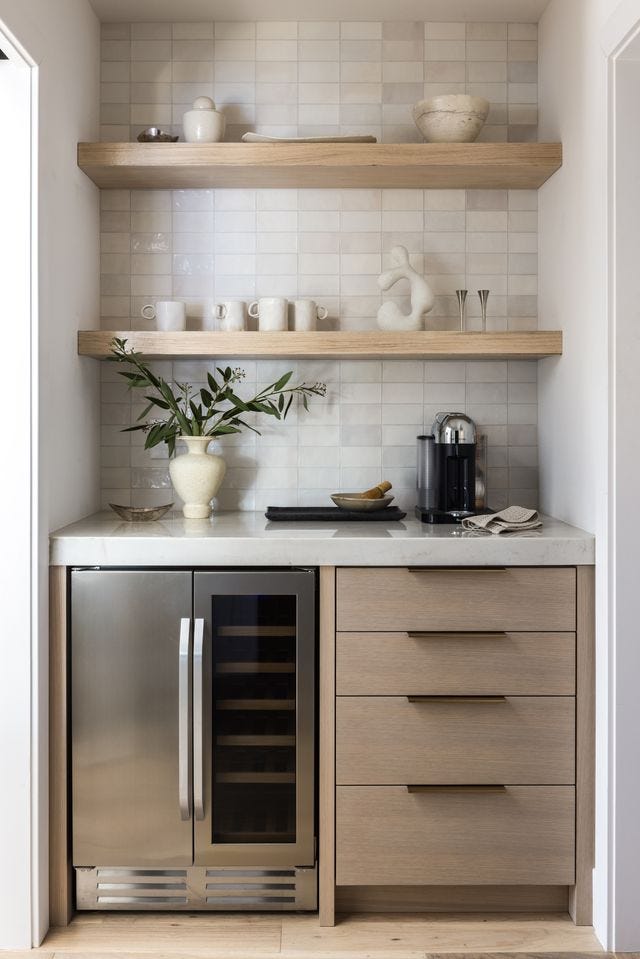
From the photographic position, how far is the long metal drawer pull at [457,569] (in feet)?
7.29

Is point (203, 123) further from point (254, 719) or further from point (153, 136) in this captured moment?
point (254, 719)

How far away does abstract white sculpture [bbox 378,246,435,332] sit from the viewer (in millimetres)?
2691

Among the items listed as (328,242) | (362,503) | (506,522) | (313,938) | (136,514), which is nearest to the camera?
(313,938)

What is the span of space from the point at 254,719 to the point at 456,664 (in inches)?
20.9

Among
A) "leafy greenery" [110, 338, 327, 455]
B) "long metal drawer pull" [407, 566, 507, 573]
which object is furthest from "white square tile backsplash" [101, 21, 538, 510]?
"long metal drawer pull" [407, 566, 507, 573]

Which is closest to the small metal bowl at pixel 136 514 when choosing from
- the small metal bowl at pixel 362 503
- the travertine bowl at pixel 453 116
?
the small metal bowl at pixel 362 503

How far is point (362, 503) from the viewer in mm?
2635

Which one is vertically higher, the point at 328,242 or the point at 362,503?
the point at 328,242

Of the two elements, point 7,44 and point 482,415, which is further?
point 482,415

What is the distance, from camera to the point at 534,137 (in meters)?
2.84

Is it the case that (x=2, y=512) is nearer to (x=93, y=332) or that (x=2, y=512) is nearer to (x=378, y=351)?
(x=93, y=332)

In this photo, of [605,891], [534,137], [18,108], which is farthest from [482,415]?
[18,108]

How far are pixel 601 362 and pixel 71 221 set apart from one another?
1.50 meters

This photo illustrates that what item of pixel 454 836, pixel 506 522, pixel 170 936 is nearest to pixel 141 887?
pixel 170 936
